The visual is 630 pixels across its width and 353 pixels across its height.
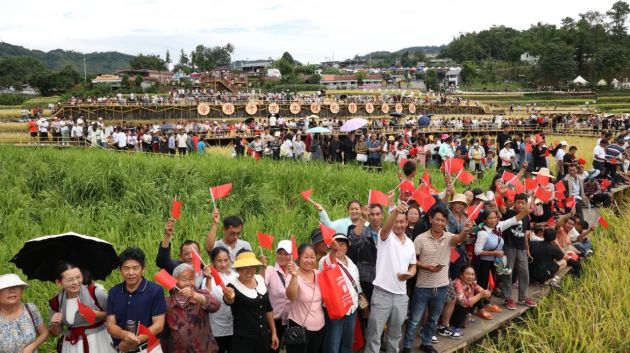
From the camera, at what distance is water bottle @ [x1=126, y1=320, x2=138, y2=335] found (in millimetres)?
3099

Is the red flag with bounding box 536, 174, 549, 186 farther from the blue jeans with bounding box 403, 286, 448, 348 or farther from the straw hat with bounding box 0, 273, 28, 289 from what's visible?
the straw hat with bounding box 0, 273, 28, 289

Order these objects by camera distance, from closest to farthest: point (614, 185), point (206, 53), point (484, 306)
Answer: point (484, 306), point (614, 185), point (206, 53)

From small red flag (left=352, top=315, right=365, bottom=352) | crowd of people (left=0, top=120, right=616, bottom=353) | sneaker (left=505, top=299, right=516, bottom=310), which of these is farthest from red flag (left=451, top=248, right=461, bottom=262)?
sneaker (left=505, top=299, right=516, bottom=310)

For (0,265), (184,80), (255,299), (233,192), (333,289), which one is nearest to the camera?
(255,299)

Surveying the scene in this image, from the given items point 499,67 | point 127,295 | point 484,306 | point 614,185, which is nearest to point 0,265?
point 127,295

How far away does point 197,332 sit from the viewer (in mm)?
3365

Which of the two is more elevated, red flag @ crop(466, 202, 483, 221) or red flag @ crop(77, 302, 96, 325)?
red flag @ crop(466, 202, 483, 221)

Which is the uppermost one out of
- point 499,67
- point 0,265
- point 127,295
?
point 499,67

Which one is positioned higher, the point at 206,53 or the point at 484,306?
the point at 206,53

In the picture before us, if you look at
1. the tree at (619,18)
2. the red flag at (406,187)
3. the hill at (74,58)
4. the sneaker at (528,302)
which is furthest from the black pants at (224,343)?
the hill at (74,58)

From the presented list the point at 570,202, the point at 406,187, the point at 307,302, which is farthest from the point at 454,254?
the point at 570,202

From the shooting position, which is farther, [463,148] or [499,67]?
[499,67]

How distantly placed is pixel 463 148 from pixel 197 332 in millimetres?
10952

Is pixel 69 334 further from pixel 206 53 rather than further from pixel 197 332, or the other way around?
pixel 206 53
